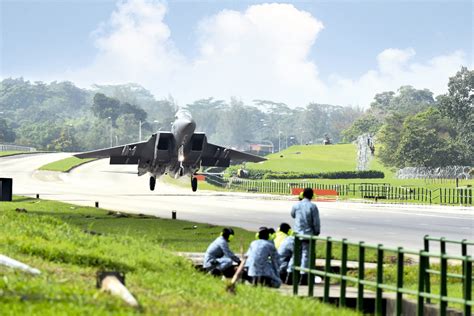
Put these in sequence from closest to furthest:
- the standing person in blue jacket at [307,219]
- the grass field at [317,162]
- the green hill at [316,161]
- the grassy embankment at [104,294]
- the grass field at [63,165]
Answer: the grassy embankment at [104,294]
the standing person in blue jacket at [307,219]
the grass field at [63,165]
the grass field at [317,162]
the green hill at [316,161]

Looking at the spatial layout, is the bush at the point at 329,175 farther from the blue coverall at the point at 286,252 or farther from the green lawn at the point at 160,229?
the blue coverall at the point at 286,252

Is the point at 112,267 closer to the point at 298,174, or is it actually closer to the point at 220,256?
the point at 220,256

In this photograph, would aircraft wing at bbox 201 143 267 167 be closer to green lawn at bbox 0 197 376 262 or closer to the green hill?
green lawn at bbox 0 197 376 262

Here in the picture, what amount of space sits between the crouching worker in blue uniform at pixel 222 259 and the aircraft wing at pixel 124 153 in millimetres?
48673

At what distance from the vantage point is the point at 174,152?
6531 cm

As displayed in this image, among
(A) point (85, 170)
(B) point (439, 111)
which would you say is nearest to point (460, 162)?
(B) point (439, 111)

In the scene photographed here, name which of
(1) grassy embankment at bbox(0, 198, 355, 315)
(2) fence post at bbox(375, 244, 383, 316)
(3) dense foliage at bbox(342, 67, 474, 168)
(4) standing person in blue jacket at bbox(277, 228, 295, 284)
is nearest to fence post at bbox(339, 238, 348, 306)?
(1) grassy embankment at bbox(0, 198, 355, 315)

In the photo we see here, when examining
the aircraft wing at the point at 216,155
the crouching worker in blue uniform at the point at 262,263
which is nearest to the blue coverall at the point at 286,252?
the crouching worker in blue uniform at the point at 262,263

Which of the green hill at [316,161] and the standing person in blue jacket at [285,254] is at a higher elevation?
the green hill at [316,161]

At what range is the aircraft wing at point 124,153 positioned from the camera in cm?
6950

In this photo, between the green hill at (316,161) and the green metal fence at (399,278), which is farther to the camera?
the green hill at (316,161)

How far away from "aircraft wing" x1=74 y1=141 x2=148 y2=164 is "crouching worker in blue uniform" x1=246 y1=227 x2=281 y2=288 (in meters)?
50.3

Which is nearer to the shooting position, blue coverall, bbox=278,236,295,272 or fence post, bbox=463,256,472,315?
fence post, bbox=463,256,472,315

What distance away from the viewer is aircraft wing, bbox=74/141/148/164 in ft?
228
